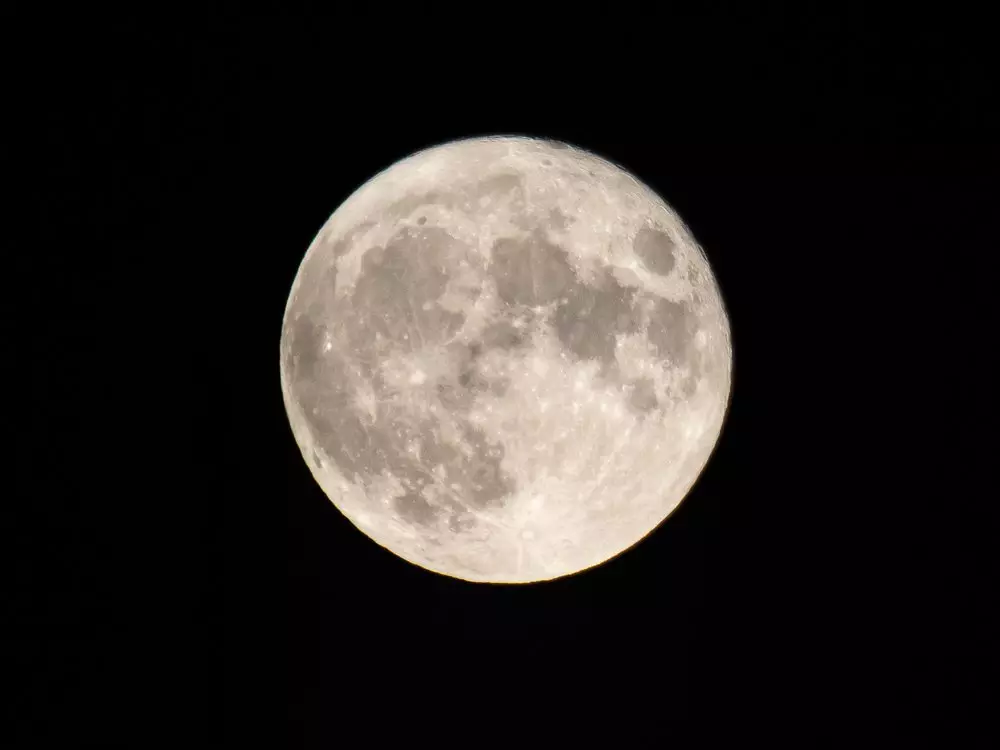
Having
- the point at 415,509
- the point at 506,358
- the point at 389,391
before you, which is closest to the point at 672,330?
the point at 506,358

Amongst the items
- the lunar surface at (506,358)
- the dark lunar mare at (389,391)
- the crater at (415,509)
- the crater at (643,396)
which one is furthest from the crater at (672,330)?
the crater at (415,509)

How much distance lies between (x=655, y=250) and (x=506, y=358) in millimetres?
871

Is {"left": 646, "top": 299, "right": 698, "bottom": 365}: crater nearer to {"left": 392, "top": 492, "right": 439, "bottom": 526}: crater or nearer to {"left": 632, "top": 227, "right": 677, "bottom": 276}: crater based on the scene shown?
{"left": 632, "top": 227, "right": 677, "bottom": 276}: crater

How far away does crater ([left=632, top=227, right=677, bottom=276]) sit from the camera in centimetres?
339

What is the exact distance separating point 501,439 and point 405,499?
1.81 feet

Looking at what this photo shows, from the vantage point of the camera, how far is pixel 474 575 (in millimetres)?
3762

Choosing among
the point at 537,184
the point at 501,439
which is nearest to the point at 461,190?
the point at 537,184

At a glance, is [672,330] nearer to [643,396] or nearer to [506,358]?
[643,396]

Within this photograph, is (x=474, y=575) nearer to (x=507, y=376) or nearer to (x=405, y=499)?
(x=405, y=499)

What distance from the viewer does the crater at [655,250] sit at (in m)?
3.39

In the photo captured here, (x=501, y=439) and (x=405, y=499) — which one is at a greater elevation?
(x=501, y=439)

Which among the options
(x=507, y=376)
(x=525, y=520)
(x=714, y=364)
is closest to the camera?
(x=507, y=376)

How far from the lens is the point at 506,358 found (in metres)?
3.10

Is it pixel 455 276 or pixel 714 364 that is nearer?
pixel 455 276
